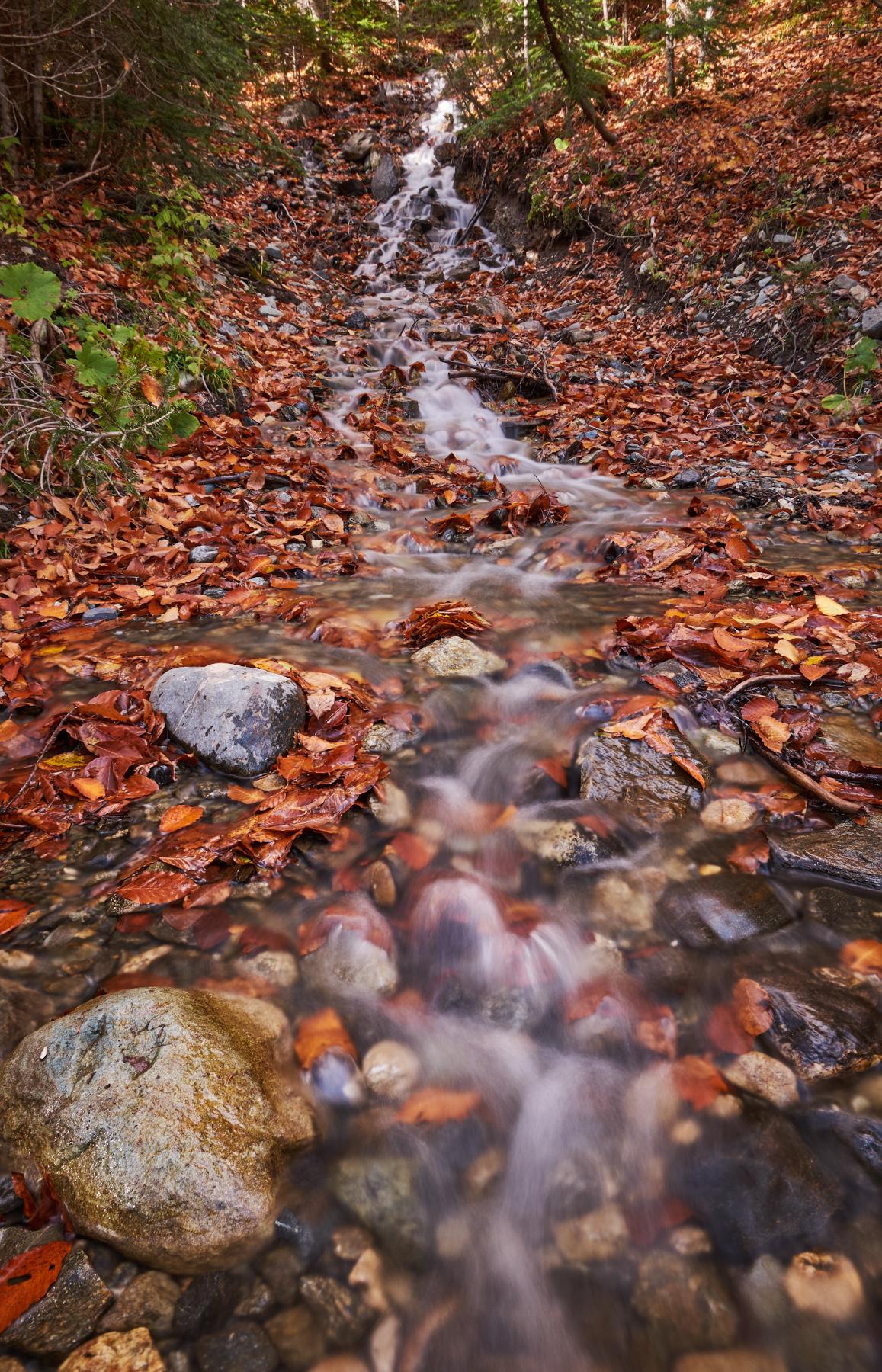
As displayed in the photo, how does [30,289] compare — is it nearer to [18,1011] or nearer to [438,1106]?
[18,1011]

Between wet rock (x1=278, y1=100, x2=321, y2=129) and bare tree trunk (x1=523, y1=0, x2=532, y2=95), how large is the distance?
21.7ft

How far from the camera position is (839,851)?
1.99 meters

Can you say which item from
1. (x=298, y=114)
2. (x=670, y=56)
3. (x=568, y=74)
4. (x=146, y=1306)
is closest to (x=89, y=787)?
(x=146, y=1306)

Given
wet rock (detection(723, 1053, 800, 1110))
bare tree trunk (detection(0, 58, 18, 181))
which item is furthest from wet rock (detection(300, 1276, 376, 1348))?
bare tree trunk (detection(0, 58, 18, 181))

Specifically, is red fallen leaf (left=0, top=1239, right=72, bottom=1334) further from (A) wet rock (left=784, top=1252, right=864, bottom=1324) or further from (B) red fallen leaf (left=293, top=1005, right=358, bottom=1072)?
(A) wet rock (left=784, top=1252, right=864, bottom=1324)

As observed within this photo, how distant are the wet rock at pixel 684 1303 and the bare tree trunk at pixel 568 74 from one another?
41.1 feet

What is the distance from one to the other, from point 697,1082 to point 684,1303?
1.44 ft

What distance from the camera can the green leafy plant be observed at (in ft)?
19.7

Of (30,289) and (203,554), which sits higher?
(30,289)

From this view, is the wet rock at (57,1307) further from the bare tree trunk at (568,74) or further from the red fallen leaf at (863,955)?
the bare tree trunk at (568,74)

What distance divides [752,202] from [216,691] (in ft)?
33.3

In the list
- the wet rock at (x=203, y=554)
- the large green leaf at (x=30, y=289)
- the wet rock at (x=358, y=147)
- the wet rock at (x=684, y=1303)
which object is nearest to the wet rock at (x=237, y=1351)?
the wet rock at (x=684, y=1303)

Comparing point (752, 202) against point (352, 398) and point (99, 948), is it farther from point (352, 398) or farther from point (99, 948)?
point (99, 948)

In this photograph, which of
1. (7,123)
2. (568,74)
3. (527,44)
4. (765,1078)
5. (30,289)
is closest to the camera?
(765,1078)
